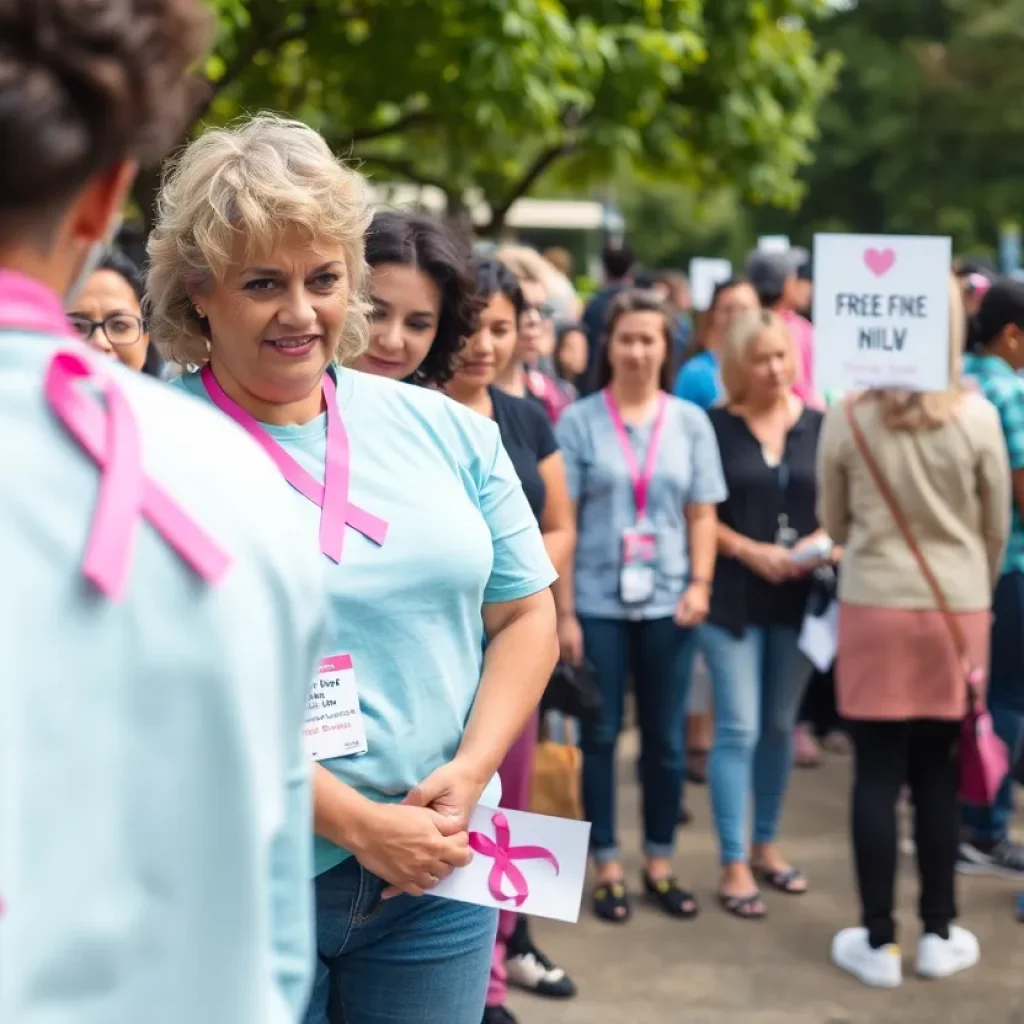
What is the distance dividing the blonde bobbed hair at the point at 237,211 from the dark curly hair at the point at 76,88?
1114 mm

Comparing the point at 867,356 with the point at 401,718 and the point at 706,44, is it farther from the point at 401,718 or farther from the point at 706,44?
the point at 706,44

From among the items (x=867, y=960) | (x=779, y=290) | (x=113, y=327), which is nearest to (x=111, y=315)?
(x=113, y=327)

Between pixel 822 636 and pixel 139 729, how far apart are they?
183 inches

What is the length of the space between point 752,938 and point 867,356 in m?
1.95

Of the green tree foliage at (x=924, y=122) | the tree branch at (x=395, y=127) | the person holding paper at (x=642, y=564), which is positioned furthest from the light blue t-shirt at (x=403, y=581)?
the green tree foliage at (x=924, y=122)

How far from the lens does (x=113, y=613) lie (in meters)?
1.12

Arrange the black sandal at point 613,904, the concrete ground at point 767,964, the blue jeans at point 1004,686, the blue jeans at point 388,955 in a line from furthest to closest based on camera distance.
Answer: the blue jeans at point 1004,686 < the black sandal at point 613,904 < the concrete ground at point 767,964 < the blue jeans at point 388,955

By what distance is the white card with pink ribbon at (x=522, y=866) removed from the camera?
2.48 meters

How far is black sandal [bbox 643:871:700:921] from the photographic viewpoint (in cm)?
566

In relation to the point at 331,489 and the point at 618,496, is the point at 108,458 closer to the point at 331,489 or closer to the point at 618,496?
the point at 331,489

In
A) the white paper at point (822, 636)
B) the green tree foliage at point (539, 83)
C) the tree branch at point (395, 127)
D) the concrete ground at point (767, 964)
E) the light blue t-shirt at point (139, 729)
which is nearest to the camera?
the light blue t-shirt at point (139, 729)

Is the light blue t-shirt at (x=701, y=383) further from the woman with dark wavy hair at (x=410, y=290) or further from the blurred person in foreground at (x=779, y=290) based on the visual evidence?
the woman with dark wavy hair at (x=410, y=290)

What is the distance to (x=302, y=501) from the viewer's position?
2.30 meters

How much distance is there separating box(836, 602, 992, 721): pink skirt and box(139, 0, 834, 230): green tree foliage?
4.99m
